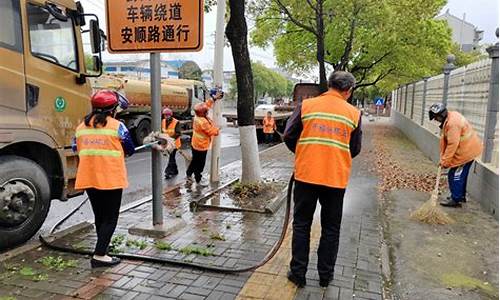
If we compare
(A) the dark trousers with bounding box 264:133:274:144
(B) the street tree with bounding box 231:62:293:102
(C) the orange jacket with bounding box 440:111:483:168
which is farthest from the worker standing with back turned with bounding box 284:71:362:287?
(B) the street tree with bounding box 231:62:293:102

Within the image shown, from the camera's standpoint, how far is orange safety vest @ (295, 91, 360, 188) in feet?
11.6

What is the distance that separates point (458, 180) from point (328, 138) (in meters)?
3.91

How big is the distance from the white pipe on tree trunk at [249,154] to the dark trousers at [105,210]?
3.20 meters

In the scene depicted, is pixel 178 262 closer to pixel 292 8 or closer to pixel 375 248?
pixel 375 248

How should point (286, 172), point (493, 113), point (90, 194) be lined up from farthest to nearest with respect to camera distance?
point (286, 172)
point (493, 113)
point (90, 194)

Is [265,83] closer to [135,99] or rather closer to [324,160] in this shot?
[135,99]

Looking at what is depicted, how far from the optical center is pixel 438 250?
15.6ft

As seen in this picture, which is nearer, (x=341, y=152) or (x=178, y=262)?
(x=341, y=152)

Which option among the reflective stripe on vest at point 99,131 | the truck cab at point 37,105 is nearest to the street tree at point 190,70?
the truck cab at point 37,105

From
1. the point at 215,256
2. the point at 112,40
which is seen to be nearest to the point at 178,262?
the point at 215,256

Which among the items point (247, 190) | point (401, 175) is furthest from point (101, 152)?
point (401, 175)

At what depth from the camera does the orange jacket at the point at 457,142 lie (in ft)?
20.3

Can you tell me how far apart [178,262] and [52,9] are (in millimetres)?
3188

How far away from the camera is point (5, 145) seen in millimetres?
4305
